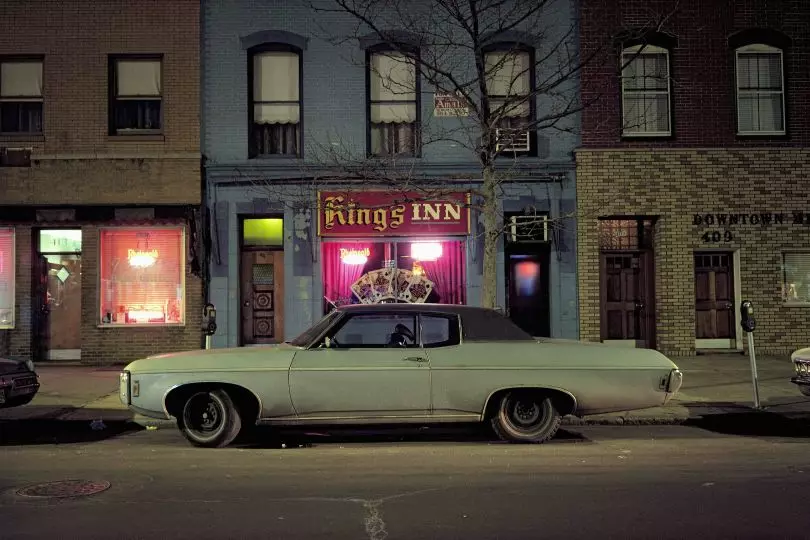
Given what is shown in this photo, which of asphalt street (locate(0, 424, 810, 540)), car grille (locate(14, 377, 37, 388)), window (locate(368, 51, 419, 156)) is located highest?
window (locate(368, 51, 419, 156))

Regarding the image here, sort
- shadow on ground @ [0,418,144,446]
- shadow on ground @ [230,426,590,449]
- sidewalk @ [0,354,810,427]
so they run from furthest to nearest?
sidewalk @ [0,354,810,427] → shadow on ground @ [0,418,144,446] → shadow on ground @ [230,426,590,449]

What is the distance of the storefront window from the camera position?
1596 cm

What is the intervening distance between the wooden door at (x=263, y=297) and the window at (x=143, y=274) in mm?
1318

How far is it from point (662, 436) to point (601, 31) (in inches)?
383

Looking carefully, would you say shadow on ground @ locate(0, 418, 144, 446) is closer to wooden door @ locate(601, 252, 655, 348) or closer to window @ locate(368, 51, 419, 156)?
window @ locate(368, 51, 419, 156)

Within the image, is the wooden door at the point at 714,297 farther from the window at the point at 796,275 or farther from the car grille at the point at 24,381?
the car grille at the point at 24,381

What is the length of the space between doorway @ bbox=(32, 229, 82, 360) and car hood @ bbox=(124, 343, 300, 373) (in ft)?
28.5

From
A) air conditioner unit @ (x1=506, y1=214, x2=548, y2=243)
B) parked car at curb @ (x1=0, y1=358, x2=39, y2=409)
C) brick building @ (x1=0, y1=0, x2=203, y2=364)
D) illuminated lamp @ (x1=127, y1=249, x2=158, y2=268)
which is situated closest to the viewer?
parked car at curb @ (x1=0, y1=358, x2=39, y2=409)

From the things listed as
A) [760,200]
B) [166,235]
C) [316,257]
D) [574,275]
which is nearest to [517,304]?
[574,275]

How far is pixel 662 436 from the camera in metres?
8.94

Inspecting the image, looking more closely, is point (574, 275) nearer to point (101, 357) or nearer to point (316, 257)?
point (316, 257)

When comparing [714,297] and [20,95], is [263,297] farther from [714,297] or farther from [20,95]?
[714,297]

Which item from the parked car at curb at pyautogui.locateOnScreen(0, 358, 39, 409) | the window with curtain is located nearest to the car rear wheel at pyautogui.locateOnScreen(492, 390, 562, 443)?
the parked car at curb at pyautogui.locateOnScreen(0, 358, 39, 409)

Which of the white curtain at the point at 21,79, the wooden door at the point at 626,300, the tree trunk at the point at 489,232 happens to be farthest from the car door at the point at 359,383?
the white curtain at the point at 21,79
